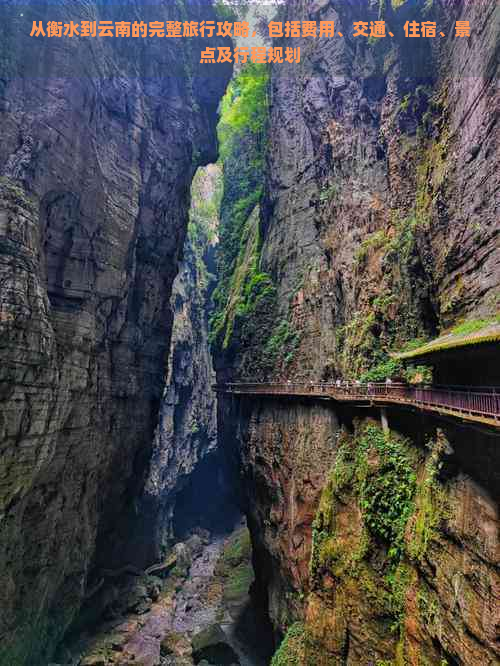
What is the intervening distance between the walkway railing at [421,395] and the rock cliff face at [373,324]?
0.61m

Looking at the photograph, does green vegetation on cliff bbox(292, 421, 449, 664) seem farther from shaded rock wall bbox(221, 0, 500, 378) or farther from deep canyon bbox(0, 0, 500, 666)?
shaded rock wall bbox(221, 0, 500, 378)

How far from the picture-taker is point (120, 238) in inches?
804

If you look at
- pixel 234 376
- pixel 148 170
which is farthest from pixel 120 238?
Answer: pixel 234 376

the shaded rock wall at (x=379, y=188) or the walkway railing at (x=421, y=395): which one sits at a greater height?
the shaded rock wall at (x=379, y=188)

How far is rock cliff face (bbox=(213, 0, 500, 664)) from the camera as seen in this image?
860cm

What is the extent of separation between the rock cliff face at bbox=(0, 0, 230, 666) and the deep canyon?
0.38 feet

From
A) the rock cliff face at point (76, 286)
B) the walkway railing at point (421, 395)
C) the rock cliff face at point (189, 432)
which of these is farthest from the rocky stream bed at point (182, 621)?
the walkway railing at point (421, 395)

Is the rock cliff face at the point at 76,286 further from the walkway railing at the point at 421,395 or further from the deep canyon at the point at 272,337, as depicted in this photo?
the walkway railing at the point at 421,395

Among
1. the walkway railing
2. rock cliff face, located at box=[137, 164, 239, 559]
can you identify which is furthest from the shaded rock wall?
rock cliff face, located at box=[137, 164, 239, 559]

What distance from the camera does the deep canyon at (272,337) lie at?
33.4ft

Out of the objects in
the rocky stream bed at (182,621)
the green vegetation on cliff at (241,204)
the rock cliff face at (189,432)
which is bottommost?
the rocky stream bed at (182,621)

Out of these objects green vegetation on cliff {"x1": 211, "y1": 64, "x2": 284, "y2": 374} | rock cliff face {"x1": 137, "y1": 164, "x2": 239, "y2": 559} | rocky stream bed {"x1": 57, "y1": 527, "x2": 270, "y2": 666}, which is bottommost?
rocky stream bed {"x1": 57, "y1": 527, "x2": 270, "y2": 666}

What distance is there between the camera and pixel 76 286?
1823 centimetres

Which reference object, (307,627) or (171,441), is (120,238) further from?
(171,441)
